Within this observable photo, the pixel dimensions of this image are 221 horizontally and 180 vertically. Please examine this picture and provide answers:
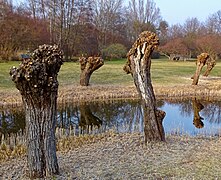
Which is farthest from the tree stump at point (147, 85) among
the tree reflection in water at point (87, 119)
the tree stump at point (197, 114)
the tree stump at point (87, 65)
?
the tree stump at point (87, 65)

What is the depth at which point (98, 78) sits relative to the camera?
854 inches

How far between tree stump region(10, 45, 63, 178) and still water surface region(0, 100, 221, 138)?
4.06 meters

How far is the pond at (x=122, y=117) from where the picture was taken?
1034 centimetres

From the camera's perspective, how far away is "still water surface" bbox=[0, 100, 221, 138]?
10469 millimetres

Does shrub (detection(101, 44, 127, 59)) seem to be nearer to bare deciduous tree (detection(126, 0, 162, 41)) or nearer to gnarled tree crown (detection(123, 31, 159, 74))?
bare deciduous tree (detection(126, 0, 162, 41))

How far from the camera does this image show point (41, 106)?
4832mm

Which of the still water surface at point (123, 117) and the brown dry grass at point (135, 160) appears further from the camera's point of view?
the still water surface at point (123, 117)

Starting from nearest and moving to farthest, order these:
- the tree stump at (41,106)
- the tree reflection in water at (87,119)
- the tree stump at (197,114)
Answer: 1. the tree stump at (41,106)
2. the tree reflection in water at (87,119)
3. the tree stump at (197,114)

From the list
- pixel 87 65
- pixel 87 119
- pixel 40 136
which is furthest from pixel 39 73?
pixel 87 65

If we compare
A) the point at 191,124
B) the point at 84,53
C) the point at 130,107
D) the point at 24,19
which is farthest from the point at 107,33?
the point at 191,124

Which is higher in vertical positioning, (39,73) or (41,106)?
(39,73)

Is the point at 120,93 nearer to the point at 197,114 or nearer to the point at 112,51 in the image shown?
the point at 197,114

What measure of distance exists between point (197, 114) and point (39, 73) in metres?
9.82

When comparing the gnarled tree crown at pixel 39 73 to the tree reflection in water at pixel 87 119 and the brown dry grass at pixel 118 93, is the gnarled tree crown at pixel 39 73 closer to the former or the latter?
the tree reflection in water at pixel 87 119
